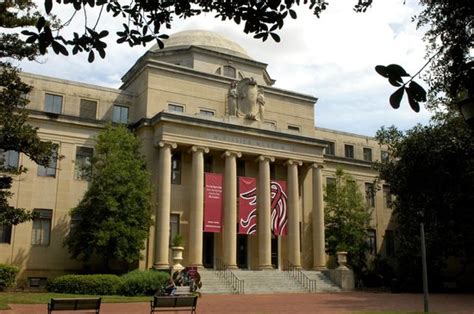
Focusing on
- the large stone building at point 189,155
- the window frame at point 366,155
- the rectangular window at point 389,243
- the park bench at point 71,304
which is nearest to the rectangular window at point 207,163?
the large stone building at point 189,155

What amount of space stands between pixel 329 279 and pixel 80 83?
77.3 feet

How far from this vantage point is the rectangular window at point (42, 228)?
115 ft

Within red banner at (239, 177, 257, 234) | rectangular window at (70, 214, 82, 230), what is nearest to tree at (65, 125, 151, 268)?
rectangular window at (70, 214, 82, 230)

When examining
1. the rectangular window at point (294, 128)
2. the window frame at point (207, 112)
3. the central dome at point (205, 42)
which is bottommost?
the rectangular window at point (294, 128)

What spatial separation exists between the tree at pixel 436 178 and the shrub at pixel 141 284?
13952mm

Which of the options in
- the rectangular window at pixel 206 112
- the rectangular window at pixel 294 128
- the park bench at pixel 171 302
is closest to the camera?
the park bench at pixel 171 302

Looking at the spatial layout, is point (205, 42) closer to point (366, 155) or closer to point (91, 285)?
point (366, 155)

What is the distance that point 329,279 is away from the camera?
38.0 metres

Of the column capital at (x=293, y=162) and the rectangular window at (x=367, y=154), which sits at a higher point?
the rectangular window at (x=367, y=154)

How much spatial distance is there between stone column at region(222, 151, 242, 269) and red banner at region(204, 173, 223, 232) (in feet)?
1.45

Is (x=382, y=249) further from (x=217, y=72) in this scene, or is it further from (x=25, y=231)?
(x=25, y=231)

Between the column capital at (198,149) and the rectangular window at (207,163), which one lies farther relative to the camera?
the rectangular window at (207,163)

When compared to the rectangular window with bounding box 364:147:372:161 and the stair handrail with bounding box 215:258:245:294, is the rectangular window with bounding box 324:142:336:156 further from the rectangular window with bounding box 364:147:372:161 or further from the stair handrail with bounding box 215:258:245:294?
the stair handrail with bounding box 215:258:245:294

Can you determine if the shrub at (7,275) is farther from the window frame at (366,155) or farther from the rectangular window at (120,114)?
the window frame at (366,155)
